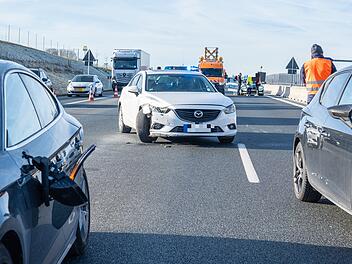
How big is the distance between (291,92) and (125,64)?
1342 centimetres

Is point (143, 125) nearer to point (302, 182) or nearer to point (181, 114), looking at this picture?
point (181, 114)

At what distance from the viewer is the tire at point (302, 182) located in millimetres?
7066

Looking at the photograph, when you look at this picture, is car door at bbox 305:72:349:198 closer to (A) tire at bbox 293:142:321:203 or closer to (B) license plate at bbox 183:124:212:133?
(A) tire at bbox 293:142:321:203

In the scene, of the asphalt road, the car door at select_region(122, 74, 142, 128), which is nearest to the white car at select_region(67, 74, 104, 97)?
the car door at select_region(122, 74, 142, 128)

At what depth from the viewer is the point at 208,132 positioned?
12.2 meters

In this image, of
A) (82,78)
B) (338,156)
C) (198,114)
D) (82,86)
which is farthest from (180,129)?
(82,78)

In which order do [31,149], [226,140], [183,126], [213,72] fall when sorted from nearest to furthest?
[31,149] < [183,126] < [226,140] < [213,72]

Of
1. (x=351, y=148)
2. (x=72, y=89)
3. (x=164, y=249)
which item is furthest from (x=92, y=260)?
(x=72, y=89)

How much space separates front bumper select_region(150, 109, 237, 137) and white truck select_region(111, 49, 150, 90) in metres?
37.5

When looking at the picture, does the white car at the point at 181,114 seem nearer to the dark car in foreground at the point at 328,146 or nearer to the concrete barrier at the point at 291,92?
the dark car in foreground at the point at 328,146

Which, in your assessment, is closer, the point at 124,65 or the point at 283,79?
the point at 124,65

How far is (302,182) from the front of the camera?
7.19 meters

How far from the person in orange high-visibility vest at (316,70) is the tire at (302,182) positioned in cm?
519

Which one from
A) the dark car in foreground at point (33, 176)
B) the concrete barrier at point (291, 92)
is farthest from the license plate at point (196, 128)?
the concrete barrier at point (291, 92)
